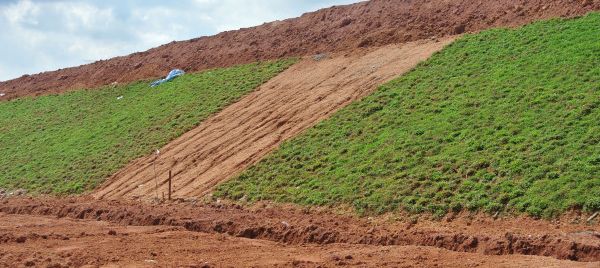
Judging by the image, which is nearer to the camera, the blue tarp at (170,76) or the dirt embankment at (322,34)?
the dirt embankment at (322,34)

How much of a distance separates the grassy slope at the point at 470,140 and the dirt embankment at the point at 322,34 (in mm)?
3021

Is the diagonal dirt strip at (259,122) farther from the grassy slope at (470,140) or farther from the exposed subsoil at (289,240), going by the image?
the exposed subsoil at (289,240)

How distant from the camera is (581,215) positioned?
15211 mm

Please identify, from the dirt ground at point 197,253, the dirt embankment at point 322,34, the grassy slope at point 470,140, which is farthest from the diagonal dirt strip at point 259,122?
the dirt ground at point 197,253

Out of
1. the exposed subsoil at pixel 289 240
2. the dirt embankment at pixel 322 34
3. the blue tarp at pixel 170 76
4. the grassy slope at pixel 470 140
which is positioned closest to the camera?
the exposed subsoil at pixel 289 240

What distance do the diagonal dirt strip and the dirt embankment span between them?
1.85 meters

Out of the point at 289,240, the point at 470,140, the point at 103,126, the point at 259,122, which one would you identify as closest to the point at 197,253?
the point at 289,240

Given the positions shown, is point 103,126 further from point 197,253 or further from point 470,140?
point 197,253

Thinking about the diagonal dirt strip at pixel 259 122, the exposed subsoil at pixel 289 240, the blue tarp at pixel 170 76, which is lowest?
the exposed subsoil at pixel 289 240

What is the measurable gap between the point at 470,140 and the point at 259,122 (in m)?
10.1

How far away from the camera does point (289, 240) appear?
1655 cm

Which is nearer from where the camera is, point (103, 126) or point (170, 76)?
point (103, 126)

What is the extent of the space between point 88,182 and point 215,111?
584 centimetres

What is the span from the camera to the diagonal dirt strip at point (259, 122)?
2500cm
